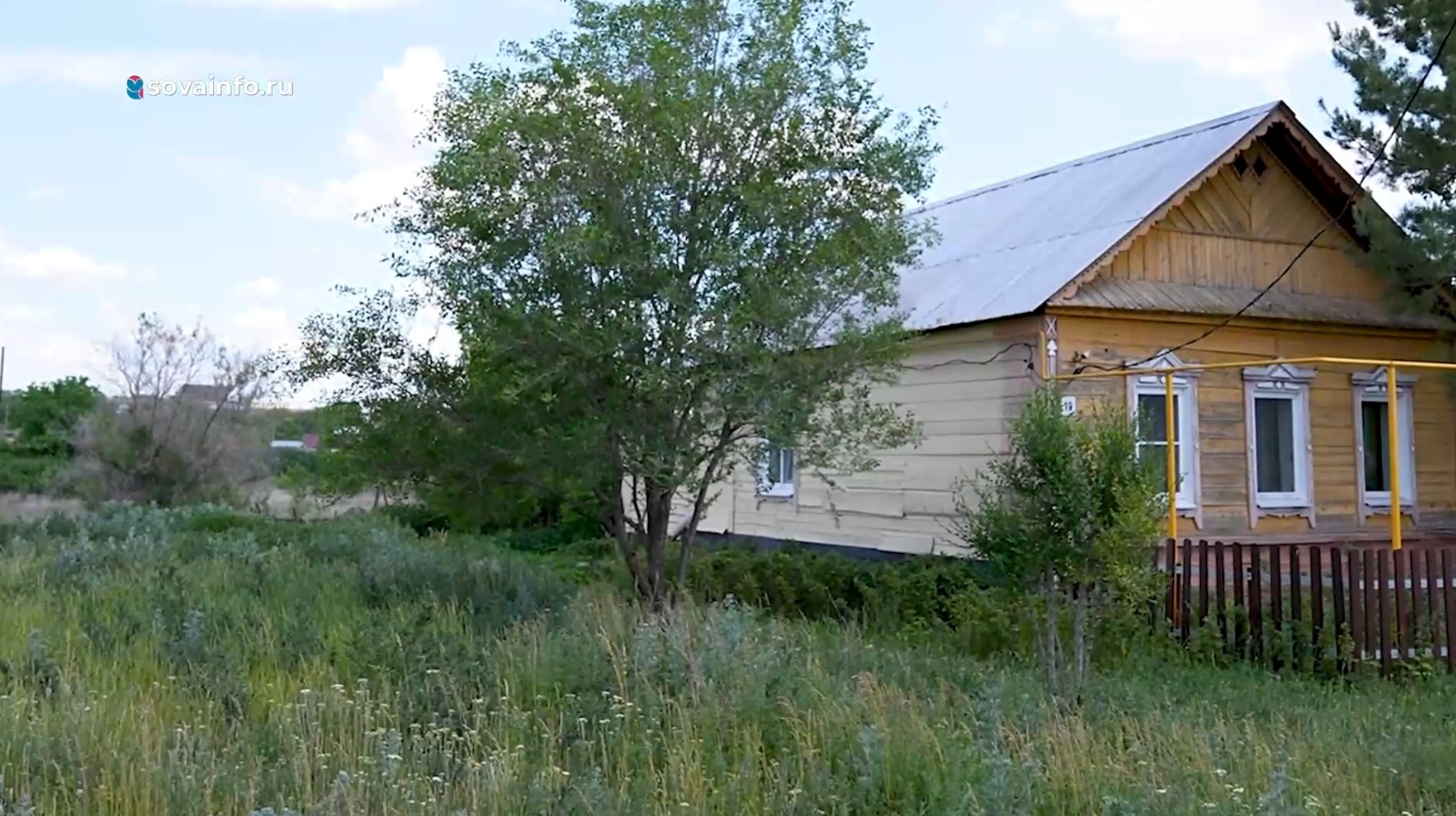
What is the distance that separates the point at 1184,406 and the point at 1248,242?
7.70 feet

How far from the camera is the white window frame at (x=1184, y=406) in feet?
44.7

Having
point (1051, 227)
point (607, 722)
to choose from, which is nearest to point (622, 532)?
point (607, 722)

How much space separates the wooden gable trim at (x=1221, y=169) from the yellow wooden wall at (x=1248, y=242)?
0.17m

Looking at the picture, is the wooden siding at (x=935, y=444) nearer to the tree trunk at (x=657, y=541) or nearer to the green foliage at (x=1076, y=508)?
the tree trunk at (x=657, y=541)

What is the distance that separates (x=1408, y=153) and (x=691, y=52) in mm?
8695

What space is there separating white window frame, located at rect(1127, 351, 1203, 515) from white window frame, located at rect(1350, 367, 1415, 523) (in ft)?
8.74

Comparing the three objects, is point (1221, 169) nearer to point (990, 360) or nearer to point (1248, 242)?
point (1248, 242)

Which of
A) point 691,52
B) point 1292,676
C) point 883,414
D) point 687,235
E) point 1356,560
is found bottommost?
point 1292,676

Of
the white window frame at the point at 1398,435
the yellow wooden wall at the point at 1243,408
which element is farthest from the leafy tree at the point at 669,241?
the white window frame at the point at 1398,435

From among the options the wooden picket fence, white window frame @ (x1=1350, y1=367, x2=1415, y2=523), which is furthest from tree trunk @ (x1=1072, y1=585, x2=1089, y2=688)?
white window frame @ (x1=1350, y1=367, x2=1415, y2=523)

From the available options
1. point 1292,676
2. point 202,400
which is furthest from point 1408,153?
point 202,400

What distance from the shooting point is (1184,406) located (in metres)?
13.9

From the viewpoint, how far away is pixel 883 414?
1025cm

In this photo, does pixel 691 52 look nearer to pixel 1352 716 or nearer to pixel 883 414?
pixel 883 414
